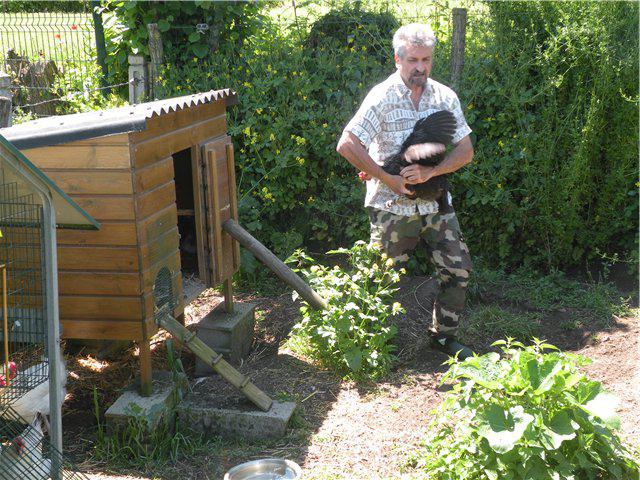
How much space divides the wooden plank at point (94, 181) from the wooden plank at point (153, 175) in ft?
0.22

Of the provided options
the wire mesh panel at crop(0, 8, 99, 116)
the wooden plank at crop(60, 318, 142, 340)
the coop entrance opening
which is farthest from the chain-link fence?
the wooden plank at crop(60, 318, 142, 340)

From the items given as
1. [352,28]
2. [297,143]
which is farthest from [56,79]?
[297,143]

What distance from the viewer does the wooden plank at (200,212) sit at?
16.7ft

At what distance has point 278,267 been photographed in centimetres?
533

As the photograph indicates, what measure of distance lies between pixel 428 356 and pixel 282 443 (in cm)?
141

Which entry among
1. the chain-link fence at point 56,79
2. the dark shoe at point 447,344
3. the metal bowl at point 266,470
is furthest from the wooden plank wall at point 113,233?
the chain-link fence at point 56,79

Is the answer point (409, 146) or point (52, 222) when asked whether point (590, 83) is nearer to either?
point (409, 146)

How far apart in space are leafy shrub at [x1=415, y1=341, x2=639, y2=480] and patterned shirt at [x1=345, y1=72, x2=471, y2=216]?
168 centimetres

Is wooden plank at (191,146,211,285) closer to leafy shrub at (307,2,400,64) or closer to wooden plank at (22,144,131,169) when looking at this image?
wooden plank at (22,144,131,169)

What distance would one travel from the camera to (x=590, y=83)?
673 centimetres

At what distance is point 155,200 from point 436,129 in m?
1.70

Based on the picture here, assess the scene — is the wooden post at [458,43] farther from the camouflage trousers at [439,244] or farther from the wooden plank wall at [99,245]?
the wooden plank wall at [99,245]

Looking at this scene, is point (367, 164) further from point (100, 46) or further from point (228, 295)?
point (100, 46)

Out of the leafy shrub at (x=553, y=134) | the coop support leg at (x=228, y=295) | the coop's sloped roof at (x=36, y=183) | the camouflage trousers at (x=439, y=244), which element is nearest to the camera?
the coop's sloped roof at (x=36, y=183)
